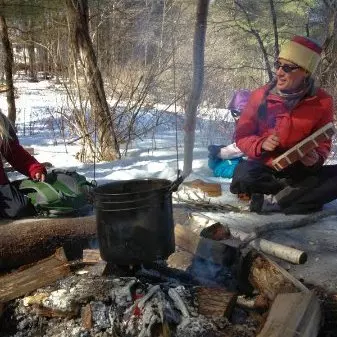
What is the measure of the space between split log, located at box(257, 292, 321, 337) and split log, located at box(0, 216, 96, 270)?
5.39ft

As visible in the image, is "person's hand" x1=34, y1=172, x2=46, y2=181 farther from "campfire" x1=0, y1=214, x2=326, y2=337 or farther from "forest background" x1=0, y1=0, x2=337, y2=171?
"forest background" x1=0, y1=0, x2=337, y2=171

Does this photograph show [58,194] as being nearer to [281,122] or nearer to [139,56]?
[281,122]

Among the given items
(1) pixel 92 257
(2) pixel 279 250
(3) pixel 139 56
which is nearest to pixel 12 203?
(1) pixel 92 257

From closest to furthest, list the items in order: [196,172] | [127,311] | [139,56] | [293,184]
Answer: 1. [127,311]
2. [293,184]
3. [196,172]
4. [139,56]

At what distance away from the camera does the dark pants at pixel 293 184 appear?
13.1 feet

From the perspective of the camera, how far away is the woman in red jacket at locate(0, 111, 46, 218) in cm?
379

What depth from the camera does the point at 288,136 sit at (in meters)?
3.90

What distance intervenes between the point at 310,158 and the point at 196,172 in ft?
6.13

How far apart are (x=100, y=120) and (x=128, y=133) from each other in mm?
880

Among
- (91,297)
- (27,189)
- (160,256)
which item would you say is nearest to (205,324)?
(160,256)

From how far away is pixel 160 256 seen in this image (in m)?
2.59

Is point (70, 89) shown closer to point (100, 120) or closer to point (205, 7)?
point (100, 120)

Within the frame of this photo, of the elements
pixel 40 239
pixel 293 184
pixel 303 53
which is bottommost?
pixel 40 239

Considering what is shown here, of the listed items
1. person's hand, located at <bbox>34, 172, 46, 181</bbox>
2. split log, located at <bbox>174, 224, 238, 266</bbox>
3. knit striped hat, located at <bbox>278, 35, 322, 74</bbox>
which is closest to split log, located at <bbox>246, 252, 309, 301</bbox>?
split log, located at <bbox>174, 224, 238, 266</bbox>
